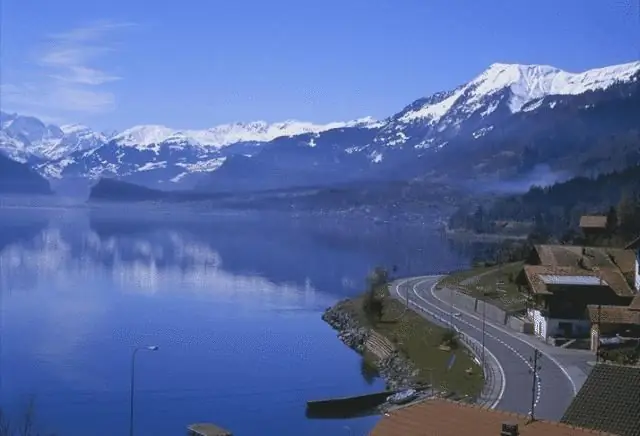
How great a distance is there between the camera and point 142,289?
5150 cm

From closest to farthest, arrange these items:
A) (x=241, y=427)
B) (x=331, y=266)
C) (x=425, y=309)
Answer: (x=241, y=427)
(x=425, y=309)
(x=331, y=266)

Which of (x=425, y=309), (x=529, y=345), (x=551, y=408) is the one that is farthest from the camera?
A: (x=425, y=309)

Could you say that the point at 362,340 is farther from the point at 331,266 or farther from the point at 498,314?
the point at 331,266

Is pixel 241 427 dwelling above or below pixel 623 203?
below

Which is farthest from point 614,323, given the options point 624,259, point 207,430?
point 207,430

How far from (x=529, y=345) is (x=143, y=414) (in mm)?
12257

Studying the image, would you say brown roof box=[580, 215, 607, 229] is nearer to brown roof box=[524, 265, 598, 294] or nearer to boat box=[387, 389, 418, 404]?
brown roof box=[524, 265, 598, 294]

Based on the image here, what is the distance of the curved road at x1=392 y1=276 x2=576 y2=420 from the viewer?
20608mm

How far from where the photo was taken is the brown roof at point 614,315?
88.7 feet

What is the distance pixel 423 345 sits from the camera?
3077 cm

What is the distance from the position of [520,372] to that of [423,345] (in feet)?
22.2

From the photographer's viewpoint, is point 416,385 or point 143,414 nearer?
point 143,414

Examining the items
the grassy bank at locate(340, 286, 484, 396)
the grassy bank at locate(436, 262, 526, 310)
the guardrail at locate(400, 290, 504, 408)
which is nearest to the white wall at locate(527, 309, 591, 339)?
the guardrail at locate(400, 290, 504, 408)

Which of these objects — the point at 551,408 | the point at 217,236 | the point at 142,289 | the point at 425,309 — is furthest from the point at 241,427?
the point at 217,236
